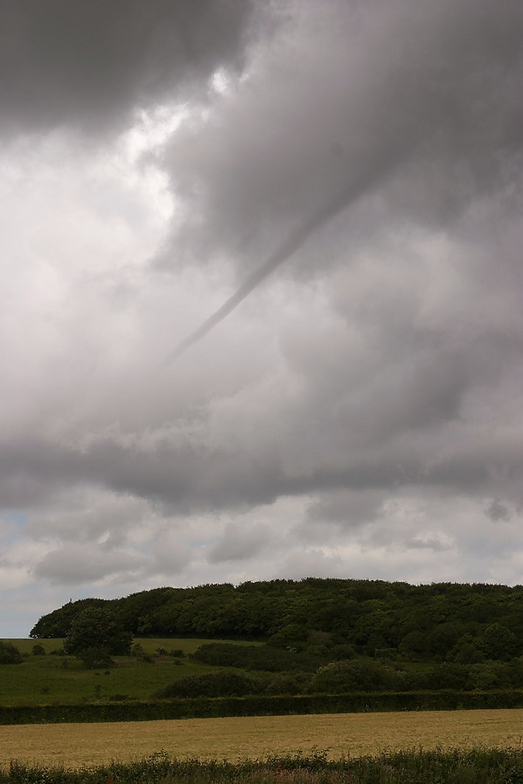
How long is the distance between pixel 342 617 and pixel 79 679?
2406 inches

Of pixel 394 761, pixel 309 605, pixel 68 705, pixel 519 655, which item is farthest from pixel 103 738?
pixel 309 605

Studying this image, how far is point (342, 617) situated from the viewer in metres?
132

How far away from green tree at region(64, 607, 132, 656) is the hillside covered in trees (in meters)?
26.8

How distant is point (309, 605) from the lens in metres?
140

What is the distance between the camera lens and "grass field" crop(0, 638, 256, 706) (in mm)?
70750

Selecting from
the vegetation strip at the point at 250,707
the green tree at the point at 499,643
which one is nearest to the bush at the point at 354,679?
the vegetation strip at the point at 250,707

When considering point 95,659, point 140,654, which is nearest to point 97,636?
point 140,654

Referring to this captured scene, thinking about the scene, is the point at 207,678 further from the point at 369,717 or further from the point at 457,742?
the point at 457,742

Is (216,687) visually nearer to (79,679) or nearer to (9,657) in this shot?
(79,679)

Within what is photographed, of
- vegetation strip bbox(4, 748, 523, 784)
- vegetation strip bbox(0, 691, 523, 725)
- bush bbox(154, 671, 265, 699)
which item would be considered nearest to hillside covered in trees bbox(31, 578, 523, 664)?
vegetation strip bbox(0, 691, 523, 725)

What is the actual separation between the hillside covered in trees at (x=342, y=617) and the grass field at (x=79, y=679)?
27273 mm

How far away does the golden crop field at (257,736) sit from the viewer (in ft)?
119

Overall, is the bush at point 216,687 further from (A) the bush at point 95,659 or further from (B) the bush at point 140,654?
(B) the bush at point 140,654

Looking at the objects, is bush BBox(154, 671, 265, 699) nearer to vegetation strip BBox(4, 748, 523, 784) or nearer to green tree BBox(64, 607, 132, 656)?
green tree BBox(64, 607, 132, 656)
